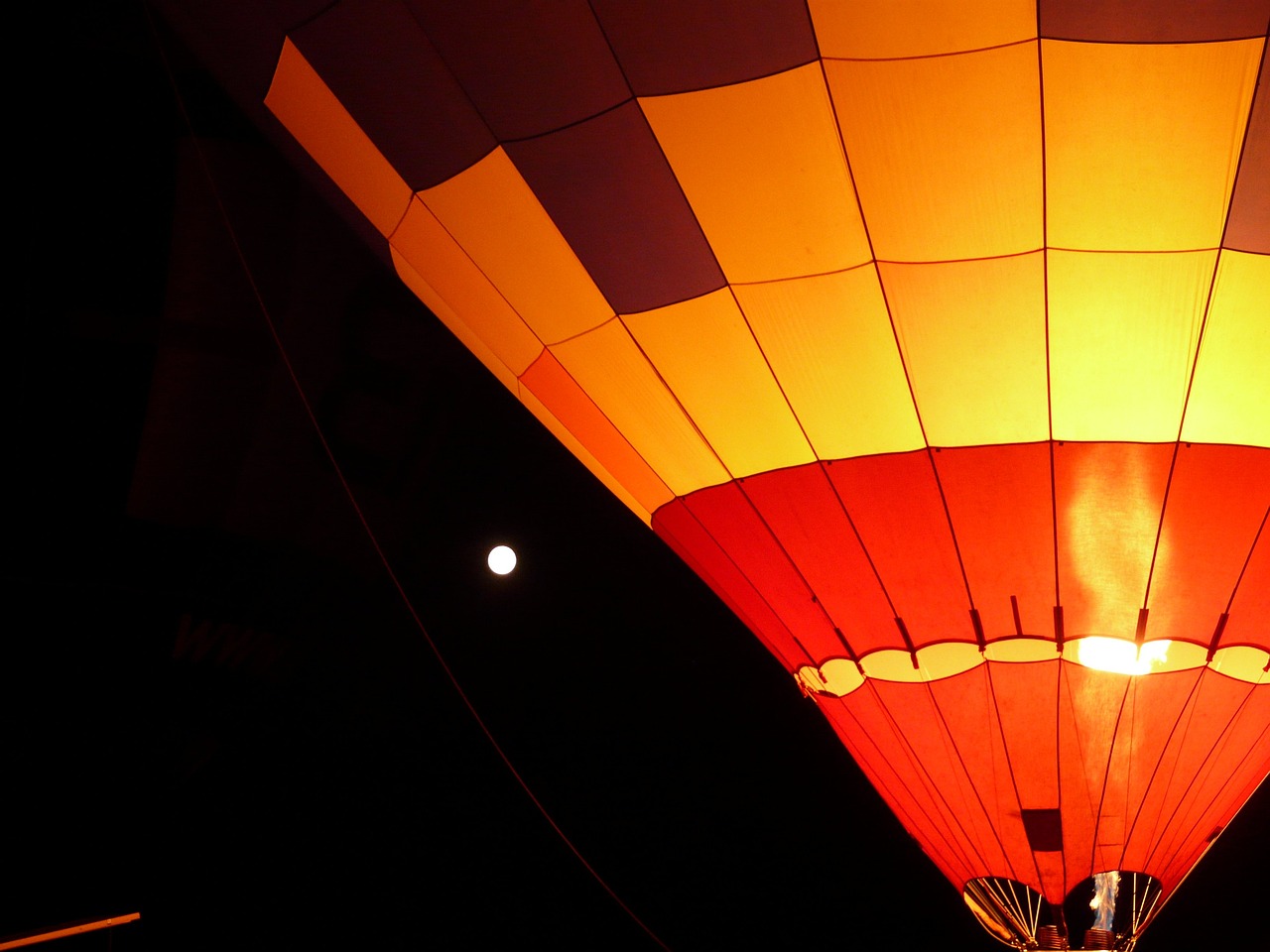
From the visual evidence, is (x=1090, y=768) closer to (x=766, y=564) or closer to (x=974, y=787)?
(x=974, y=787)

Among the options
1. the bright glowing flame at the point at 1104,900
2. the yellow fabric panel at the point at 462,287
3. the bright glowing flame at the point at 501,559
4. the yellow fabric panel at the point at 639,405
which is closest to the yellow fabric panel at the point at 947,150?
A: the yellow fabric panel at the point at 639,405

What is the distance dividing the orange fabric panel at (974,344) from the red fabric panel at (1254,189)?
0.24 metres

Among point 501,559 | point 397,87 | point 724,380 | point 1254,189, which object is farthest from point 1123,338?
point 501,559

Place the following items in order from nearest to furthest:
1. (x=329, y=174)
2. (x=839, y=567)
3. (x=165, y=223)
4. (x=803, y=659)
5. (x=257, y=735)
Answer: (x=839, y=567)
(x=803, y=659)
(x=329, y=174)
(x=165, y=223)
(x=257, y=735)

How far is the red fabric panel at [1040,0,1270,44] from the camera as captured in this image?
4.19ft

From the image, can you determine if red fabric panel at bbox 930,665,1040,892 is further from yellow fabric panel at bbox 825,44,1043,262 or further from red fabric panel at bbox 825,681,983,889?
yellow fabric panel at bbox 825,44,1043,262

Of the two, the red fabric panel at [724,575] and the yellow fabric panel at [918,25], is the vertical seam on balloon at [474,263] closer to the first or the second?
the red fabric panel at [724,575]

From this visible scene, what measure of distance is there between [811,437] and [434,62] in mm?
800

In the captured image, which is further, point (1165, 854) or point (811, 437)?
point (1165, 854)

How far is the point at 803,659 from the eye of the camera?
6.18 feet

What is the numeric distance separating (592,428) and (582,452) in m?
0.24

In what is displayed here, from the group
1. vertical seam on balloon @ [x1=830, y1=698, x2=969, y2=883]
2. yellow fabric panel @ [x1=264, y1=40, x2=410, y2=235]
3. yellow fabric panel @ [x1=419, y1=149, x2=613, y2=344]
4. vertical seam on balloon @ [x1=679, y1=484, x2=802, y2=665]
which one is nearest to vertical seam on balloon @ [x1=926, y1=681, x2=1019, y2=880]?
vertical seam on balloon @ [x1=830, y1=698, x2=969, y2=883]

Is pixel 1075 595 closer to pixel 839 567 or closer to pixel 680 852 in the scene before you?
pixel 839 567

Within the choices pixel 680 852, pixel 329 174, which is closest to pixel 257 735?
pixel 680 852
